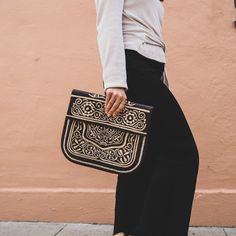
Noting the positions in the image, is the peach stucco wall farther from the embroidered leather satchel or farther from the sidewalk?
the embroidered leather satchel

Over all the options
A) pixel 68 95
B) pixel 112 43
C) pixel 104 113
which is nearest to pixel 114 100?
pixel 104 113

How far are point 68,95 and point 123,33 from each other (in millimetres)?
1359

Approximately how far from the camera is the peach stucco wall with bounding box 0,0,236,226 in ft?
9.89

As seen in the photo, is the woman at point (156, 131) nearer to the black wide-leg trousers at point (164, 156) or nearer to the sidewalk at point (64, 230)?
the black wide-leg trousers at point (164, 156)

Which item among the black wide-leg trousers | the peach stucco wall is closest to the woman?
the black wide-leg trousers

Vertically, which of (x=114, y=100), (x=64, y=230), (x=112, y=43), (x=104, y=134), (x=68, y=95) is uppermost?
(x=112, y=43)

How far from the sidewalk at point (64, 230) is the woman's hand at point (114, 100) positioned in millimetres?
1400

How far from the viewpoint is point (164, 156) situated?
5.84 feet

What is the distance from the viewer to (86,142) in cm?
178

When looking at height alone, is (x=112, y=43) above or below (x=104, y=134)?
above

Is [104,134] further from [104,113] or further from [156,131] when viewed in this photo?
[156,131]

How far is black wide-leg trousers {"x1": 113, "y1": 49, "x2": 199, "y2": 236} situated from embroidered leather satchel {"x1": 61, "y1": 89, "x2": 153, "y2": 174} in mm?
89

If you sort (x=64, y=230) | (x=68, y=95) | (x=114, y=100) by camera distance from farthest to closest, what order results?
(x=68, y=95) → (x=64, y=230) → (x=114, y=100)

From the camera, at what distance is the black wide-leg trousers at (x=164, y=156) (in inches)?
69.6
